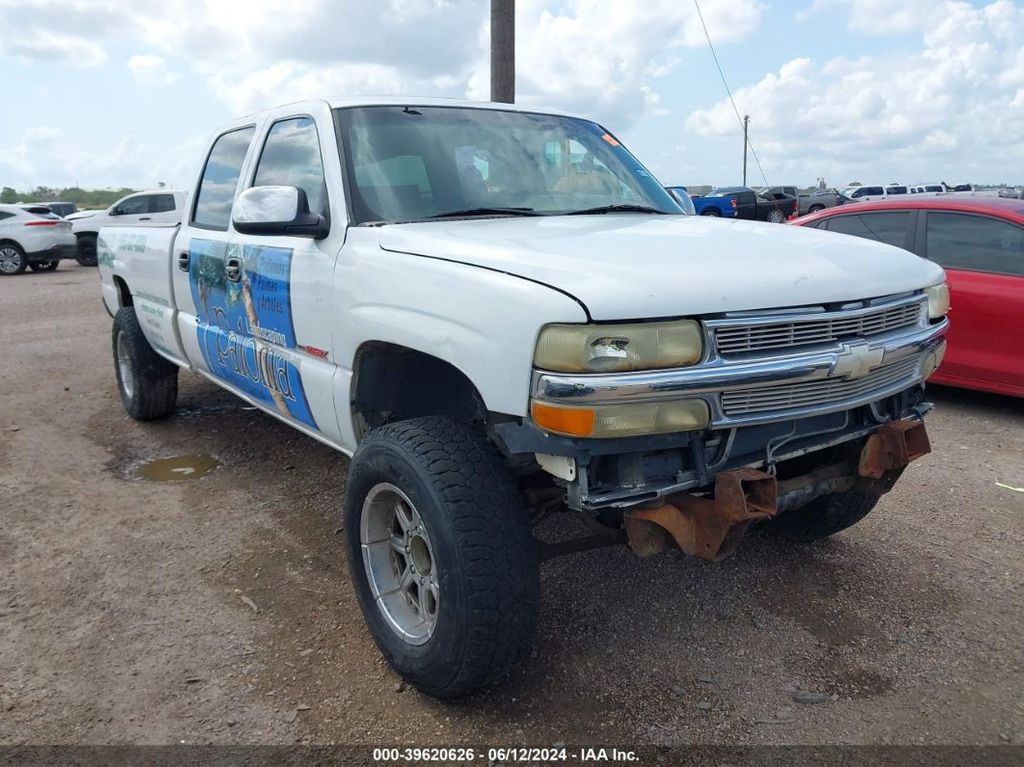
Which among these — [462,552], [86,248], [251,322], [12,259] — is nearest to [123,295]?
[251,322]

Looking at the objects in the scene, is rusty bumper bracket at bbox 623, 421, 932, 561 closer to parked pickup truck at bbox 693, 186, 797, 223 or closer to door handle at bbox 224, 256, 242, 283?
door handle at bbox 224, 256, 242, 283

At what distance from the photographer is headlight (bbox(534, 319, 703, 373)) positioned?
2258 millimetres

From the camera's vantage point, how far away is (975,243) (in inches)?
243

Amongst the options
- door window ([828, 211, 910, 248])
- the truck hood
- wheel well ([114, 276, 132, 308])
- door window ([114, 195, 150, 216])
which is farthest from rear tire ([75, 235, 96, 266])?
the truck hood

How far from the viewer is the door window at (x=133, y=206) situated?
1831 centimetres

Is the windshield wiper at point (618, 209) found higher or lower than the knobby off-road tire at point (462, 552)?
higher

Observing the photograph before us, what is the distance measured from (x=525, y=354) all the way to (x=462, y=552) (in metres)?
0.62

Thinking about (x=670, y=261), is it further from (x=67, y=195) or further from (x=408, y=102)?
(x=67, y=195)

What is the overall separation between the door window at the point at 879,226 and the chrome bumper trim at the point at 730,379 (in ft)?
13.8

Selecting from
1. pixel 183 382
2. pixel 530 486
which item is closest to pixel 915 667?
pixel 530 486

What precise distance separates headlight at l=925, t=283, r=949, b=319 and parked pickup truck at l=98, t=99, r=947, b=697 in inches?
0.4

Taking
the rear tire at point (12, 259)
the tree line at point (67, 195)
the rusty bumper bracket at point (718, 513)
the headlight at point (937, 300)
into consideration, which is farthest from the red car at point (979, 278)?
the tree line at point (67, 195)

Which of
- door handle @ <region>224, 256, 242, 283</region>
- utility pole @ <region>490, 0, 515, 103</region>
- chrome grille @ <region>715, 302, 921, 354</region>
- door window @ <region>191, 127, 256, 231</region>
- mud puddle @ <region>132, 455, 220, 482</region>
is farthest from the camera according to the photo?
utility pole @ <region>490, 0, 515, 103</region>

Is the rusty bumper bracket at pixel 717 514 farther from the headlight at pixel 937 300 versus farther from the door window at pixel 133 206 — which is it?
the door window at pixel 133 206
